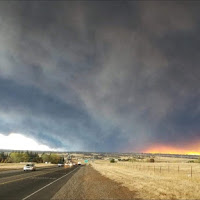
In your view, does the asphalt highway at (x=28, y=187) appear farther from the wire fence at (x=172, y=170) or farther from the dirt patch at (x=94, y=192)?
the wire fence at (x=172, y=170)

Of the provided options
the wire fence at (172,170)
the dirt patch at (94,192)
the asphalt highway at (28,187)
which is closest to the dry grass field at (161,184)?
the wire fence at (172,170)

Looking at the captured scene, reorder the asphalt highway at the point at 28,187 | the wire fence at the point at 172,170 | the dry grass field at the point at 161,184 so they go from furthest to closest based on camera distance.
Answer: the wire fence at the point at 172,170 → the dry grass field at the point at 161,184 → the asphalt highway at the point at 28,187

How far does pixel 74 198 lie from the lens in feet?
49.8

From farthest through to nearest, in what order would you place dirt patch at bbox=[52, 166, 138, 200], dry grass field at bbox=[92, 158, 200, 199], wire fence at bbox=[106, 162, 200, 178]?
1. wire fence at bbox=[106, 162, 200, 178]
2. dry grass field at bbox=[92, 158, 200, 199]
3. dirt patch at bbox=[52, 166, 138, 200]

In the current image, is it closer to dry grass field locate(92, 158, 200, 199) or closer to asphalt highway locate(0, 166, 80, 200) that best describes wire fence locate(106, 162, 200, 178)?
dry grass field locate(92, 158, 200, 199)

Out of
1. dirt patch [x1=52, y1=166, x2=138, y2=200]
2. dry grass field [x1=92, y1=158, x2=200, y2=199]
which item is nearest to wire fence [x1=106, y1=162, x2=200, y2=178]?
dry grass field [x1=92, y1=158, x2=200, y2=199]

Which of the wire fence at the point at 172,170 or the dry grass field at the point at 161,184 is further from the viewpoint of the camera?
the wire fence at the point at 172,170

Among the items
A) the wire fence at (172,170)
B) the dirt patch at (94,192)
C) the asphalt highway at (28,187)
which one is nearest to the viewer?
the asphalt highway at (28,187)

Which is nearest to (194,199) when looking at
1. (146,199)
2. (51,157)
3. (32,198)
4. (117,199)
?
(146,199)

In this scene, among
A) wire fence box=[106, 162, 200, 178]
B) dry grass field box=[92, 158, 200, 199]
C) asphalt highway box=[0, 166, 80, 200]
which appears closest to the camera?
asphalt highway box=[0, 166, 80, 200]

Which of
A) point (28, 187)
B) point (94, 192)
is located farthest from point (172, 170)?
point (28, 187)

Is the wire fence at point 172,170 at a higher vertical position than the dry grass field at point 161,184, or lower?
lower

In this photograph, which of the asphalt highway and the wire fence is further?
the wire fence

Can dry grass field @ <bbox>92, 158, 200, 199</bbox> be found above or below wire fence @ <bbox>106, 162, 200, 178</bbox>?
above
